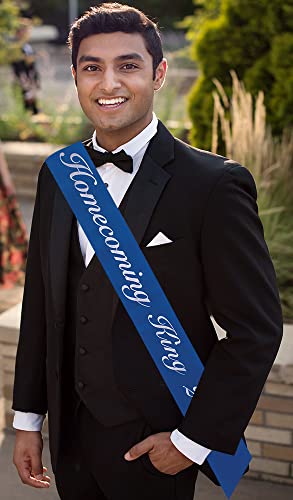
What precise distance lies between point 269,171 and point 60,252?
263cm

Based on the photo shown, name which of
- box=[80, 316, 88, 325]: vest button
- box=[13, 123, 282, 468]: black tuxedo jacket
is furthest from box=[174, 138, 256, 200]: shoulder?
box=[80, 316, 88, 325]: vest button

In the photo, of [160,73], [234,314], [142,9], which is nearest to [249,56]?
[160,73]

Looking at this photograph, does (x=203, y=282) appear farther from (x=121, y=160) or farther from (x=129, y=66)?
(x=129, y=66)

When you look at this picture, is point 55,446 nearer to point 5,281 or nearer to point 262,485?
point 262,485

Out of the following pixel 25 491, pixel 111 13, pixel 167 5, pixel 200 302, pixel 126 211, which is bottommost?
pixel 167 5

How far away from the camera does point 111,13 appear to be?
1.85 meters

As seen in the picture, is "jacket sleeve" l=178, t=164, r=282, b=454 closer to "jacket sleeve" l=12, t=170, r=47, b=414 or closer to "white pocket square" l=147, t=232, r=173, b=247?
"white pocket square" l=147, t=232, r=173, b=247

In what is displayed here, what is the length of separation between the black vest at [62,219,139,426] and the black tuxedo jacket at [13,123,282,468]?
0.03 metres

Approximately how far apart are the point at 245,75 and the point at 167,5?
987 inches

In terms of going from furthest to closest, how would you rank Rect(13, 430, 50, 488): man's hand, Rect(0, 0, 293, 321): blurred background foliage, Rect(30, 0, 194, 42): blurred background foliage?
Rect(30, 0, 194, 42): blurred background foliage → Rect(0, 0, 293, 321): blurred background foliage → Rect(13, 430, 50, 488): man's hand

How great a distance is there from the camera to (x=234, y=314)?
181 centimetres

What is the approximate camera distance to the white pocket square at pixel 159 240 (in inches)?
72.4

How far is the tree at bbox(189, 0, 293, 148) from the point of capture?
205 inches

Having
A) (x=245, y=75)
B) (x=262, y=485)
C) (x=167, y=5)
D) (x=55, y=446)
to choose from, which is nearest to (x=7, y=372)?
(x=262, y=485)
